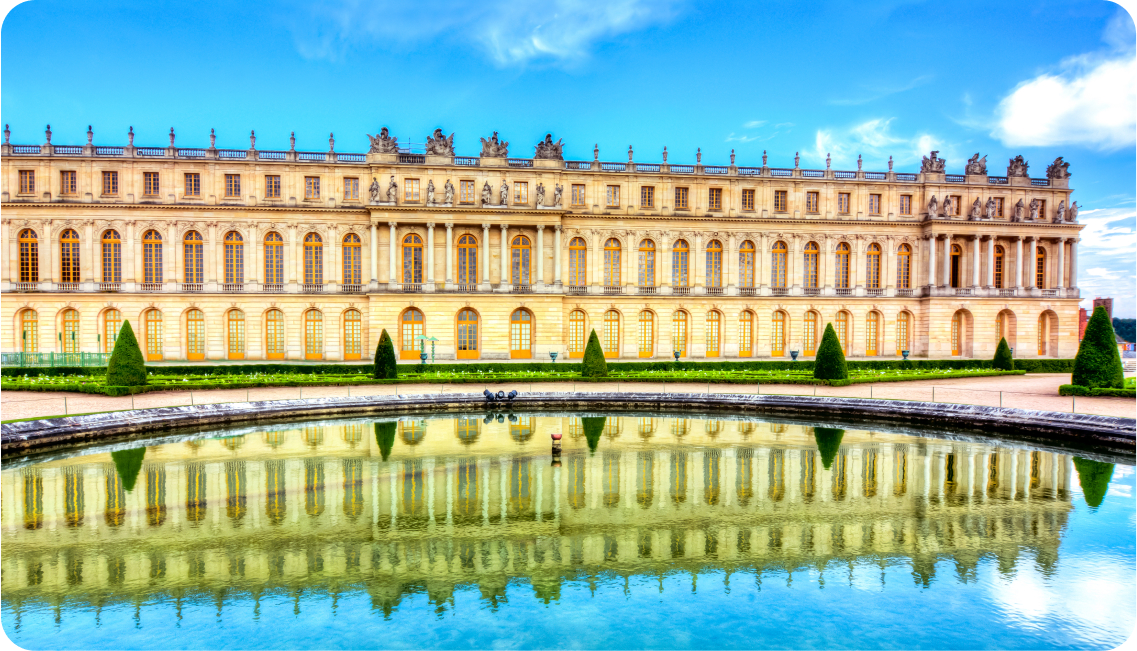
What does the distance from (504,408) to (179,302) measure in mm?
26736

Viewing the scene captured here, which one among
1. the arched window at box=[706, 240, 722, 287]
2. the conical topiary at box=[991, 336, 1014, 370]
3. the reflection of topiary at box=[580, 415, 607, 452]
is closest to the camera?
the reflection of topiary at box=[580, 415, 607, 452]

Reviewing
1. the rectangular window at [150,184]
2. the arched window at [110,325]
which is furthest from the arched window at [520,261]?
the arched window at [110,325]

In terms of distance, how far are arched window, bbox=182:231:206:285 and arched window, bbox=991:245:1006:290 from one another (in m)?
52.5

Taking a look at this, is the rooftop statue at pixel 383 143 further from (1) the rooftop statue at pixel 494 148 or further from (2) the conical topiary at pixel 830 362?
(2) the conical topiary at pixel 830 362

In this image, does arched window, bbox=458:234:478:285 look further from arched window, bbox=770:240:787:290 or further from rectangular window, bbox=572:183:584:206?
arched window, bbox=770:240:787:290

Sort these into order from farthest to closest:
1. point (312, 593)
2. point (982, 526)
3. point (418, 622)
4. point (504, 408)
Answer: point (504, 408) < point (982, 526) < point (312, 593) < point (418, 622)

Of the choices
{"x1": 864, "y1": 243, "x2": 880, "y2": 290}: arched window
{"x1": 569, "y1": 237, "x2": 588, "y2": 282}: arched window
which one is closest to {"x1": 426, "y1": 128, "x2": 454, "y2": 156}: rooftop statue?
{"x1": 569, "y1": 237, "x2": 588, "y2": 282}: arched window

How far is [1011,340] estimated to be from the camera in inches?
1636

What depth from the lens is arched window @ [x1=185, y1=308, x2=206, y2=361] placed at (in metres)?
36.7

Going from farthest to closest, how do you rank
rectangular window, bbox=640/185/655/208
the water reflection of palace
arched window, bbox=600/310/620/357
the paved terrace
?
rectangular window, bbox=640/185/655/208, arched window, bbox=600/310/620/357, the paved terrace, the water reflection of palace

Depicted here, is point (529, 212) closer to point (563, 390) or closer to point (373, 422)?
point (563, 390)

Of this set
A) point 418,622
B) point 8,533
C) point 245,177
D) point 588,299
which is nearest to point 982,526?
point 418,622

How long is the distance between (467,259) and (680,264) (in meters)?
14.0

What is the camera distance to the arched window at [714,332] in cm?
4044
